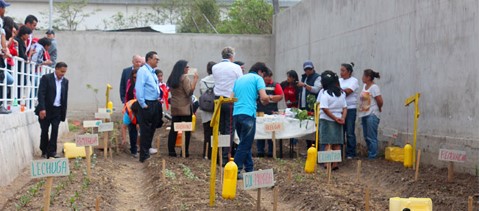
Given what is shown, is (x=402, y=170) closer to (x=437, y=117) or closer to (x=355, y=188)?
(x=437, y=117)

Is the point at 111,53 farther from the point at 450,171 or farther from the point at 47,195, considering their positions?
the point at 47,195

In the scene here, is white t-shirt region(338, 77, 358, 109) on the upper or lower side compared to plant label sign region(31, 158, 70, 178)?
upper

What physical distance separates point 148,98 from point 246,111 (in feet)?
9.84

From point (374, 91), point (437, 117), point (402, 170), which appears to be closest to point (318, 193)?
point (402, 170)

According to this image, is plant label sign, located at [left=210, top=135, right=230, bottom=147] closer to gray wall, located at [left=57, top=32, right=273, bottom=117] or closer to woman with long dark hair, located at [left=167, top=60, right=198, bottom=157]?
woman with long dark hair, located at [left=167, top=60, right=198, bottom=157]

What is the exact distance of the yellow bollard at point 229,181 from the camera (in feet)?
27.7

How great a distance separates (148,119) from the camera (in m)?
13.1

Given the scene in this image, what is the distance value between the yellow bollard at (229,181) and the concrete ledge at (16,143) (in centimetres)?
314

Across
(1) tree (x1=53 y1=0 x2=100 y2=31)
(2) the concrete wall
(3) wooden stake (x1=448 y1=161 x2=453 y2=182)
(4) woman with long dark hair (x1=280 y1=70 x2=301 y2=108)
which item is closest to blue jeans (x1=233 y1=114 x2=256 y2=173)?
(3) wooden stake (x1=448 y1=161 x2=453 y2=182)

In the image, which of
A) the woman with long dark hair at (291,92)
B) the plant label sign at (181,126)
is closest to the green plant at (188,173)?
the plant label sign at (181,126)

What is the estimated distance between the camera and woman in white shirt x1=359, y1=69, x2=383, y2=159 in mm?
13641

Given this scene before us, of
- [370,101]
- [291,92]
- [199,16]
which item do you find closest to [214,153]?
[370,101]

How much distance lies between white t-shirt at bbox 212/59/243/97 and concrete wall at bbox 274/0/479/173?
9.68 ft

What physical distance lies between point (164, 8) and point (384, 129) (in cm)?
2685
